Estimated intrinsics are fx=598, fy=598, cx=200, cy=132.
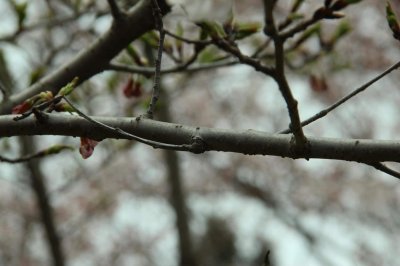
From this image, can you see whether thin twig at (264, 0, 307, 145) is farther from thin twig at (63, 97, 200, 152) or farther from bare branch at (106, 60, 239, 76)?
bare branch at (106, 60, 239, 76)

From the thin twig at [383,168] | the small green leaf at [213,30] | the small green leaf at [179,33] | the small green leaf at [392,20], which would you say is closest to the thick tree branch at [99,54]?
the small green leaf at [179,33]

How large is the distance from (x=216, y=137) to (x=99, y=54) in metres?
0.69

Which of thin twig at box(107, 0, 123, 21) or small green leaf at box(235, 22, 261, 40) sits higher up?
thin twig at box(107, 0, 123, 21)

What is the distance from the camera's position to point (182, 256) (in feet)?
12.9

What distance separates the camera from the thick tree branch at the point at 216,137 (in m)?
1.12

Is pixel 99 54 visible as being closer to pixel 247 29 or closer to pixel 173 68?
pixel 173 68

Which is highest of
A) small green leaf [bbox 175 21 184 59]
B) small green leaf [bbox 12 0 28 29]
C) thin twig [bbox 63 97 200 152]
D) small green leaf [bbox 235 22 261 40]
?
small green leaf [bbox 12 0 28 29]

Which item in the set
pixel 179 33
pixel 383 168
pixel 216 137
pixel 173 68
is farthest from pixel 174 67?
pixel 383 168

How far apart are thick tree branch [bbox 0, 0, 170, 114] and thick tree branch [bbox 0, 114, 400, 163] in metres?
0.46

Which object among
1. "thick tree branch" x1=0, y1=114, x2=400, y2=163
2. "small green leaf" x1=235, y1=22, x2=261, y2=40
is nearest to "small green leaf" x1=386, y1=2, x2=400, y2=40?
"thick tree branch" x1=0, y1=114, x2=400, y2=163

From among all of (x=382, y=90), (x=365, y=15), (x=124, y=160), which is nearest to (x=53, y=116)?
(x=365, y=15)

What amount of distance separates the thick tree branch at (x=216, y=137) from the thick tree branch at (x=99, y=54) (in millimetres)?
461

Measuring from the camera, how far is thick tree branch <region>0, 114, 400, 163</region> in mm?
1123

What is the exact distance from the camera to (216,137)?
1.19 m
